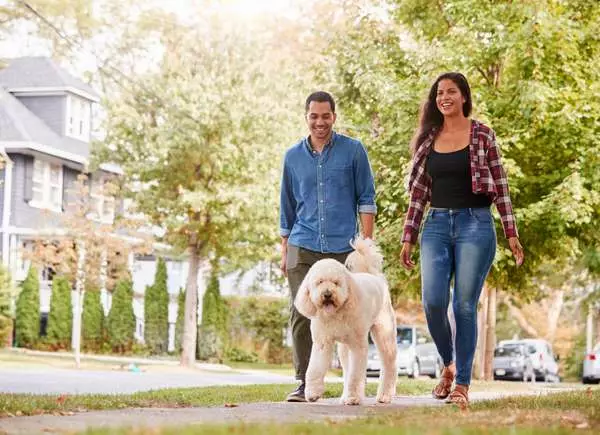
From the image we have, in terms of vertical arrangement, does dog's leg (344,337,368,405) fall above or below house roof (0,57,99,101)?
below

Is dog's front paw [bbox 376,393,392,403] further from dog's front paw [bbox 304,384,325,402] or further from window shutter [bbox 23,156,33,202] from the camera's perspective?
window shutter [bbox 23,156,33,202]

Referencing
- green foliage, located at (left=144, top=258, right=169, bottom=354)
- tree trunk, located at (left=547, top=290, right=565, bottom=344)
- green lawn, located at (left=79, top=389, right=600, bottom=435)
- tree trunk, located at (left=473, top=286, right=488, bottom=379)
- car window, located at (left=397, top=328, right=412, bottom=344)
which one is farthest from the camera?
tree trunk, located at (left=547, top=290, right=565, bottom=344)

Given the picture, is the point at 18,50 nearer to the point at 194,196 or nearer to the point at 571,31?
the point at 571,31

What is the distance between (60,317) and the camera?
3600cm

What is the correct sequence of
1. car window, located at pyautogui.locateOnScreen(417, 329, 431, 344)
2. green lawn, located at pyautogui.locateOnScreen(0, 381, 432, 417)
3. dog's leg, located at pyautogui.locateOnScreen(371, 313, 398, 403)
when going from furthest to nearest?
car window, located at pyautogui.locateOnScreen(417, 329, 431, 344) → dog's leg, located at pyautogui.locateOnScreen(371, 313, 398, 403) → green lawn, located at pyautogui.locateOnScreen(0, 381, 432, 417)

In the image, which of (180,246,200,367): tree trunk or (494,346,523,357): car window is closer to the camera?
(180,246,200,367): tree trunk

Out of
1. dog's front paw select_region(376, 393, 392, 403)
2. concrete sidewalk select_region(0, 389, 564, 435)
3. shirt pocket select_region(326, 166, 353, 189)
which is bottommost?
concrete sidewalk select_region(0, 389, 564, 435)

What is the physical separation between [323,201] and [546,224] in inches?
457

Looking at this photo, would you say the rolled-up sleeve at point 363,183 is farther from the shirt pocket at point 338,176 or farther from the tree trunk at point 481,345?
the tree trunk at point 481,345

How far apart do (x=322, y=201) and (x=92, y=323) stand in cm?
2873

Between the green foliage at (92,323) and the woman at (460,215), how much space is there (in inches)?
1142

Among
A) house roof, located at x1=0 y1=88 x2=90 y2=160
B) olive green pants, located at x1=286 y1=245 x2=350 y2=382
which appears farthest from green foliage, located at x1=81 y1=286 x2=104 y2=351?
olive green pants, located at x1=286 y1=245 x2=350 y2=382

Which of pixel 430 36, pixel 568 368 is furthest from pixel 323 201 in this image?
pixel 568 368

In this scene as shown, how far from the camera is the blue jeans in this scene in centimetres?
797
